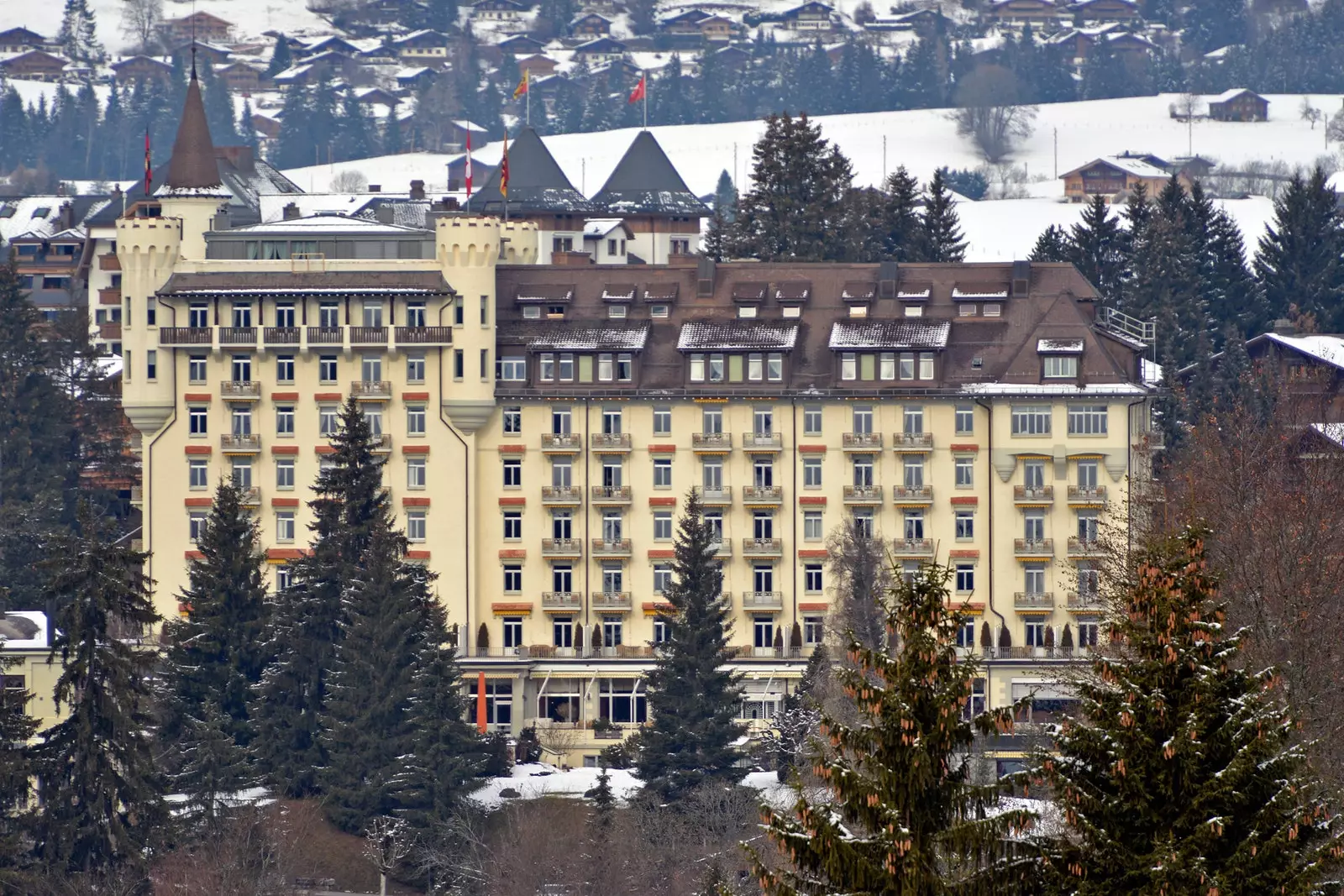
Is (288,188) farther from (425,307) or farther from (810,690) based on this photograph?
(810,690)

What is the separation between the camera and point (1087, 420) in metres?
110

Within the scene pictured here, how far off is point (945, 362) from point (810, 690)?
53.2 feet

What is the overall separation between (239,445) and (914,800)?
77.9 meters

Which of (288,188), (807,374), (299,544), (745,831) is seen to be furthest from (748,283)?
(288,188)

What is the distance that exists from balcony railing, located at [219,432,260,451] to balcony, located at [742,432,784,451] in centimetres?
1633

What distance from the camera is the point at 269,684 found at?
10169 centimetres

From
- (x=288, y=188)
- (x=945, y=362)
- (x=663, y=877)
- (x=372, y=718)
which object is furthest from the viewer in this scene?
(x=288, y=188)

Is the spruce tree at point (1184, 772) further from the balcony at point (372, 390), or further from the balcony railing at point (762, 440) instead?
the balcony at point (372, 390)

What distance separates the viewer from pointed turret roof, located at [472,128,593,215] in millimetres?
161875

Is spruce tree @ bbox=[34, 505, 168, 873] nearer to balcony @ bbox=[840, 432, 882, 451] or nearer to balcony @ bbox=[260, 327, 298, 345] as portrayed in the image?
balcony @ bbox=[260, 327, 298, 345]

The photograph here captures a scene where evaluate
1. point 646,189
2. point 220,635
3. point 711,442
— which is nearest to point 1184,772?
point 220,635

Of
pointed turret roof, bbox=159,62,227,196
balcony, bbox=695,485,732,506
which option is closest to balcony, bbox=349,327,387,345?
pointed turret roof, bbox=159,62,227,196

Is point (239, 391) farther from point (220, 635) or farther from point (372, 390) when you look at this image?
point (220, 635)

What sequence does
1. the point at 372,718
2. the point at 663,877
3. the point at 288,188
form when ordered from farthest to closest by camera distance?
1. the point at 288,188
2. the point at 372,718
3. the point at 663,877
